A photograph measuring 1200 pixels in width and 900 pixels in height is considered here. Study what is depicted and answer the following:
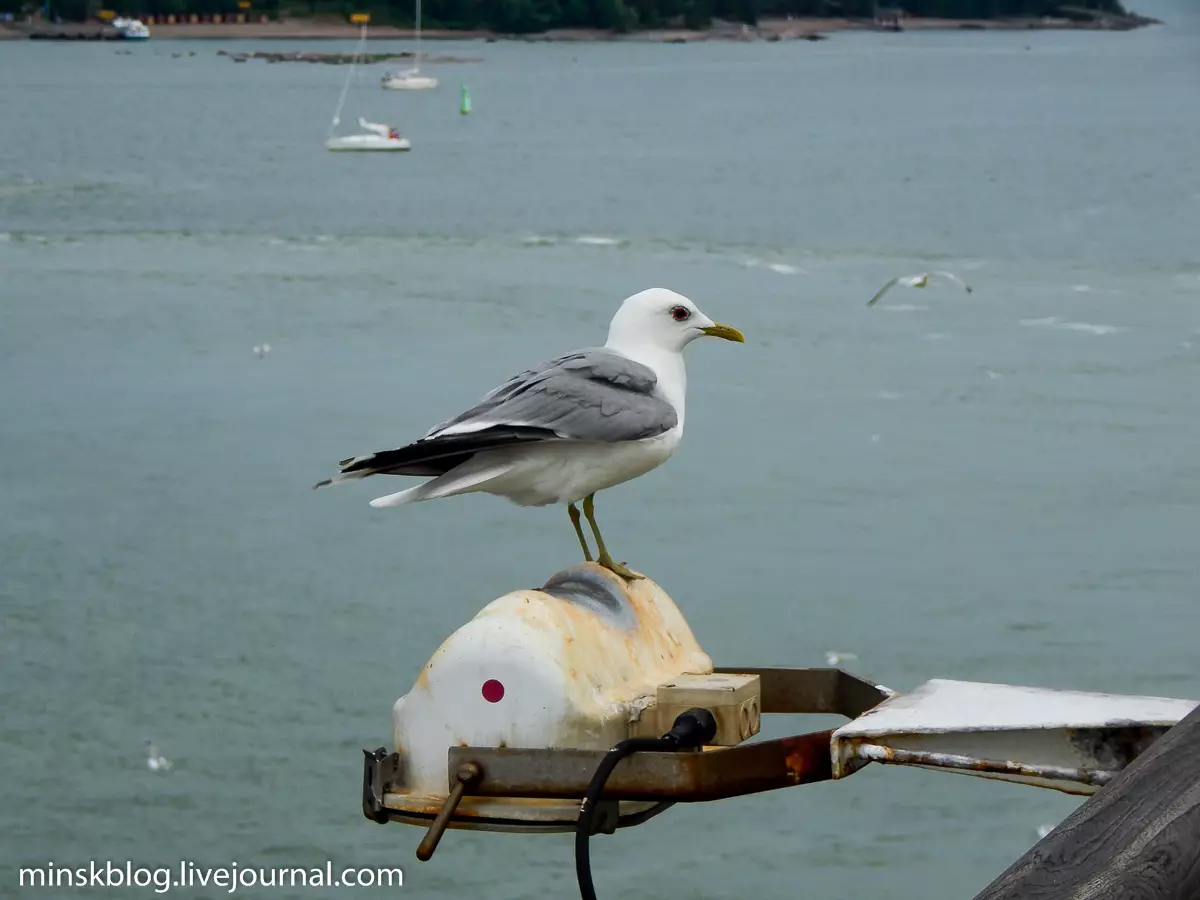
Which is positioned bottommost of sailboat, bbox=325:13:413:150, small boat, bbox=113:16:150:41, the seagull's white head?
small boat, bbox=113:16:150:41

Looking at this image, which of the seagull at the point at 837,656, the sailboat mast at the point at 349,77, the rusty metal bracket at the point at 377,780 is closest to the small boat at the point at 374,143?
the sailboat mast at the point at 349,77

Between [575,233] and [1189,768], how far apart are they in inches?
1480

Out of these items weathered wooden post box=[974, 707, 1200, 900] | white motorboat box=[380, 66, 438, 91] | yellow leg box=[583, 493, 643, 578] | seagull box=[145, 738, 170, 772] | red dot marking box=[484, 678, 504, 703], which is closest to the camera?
weathered wooden post box=[974, 707, 1200, 900]

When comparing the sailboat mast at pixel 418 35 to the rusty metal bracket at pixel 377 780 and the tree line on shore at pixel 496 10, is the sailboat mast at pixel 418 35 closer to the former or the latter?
the tree line on shore at pixel 496 10

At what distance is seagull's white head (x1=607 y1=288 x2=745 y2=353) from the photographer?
194 inches

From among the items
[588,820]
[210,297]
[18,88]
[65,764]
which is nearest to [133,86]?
[18,88]

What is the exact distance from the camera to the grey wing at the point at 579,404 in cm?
449

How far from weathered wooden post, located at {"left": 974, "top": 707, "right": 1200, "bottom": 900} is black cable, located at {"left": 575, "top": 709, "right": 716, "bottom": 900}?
93 cm

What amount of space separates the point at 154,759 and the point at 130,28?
11279 cm

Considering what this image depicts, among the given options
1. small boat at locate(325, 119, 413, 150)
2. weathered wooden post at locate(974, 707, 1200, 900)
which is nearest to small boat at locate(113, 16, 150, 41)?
small boat at locate(325, 119, 413, 150)

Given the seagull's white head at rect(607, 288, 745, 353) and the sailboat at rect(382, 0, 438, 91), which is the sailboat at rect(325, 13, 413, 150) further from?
the seagull's white head at rect(607, 288, 745, 353)

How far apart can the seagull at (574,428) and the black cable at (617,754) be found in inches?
27.5

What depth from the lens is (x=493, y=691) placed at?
11.9 ft

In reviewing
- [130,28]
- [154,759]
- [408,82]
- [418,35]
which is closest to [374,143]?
[408,82]
